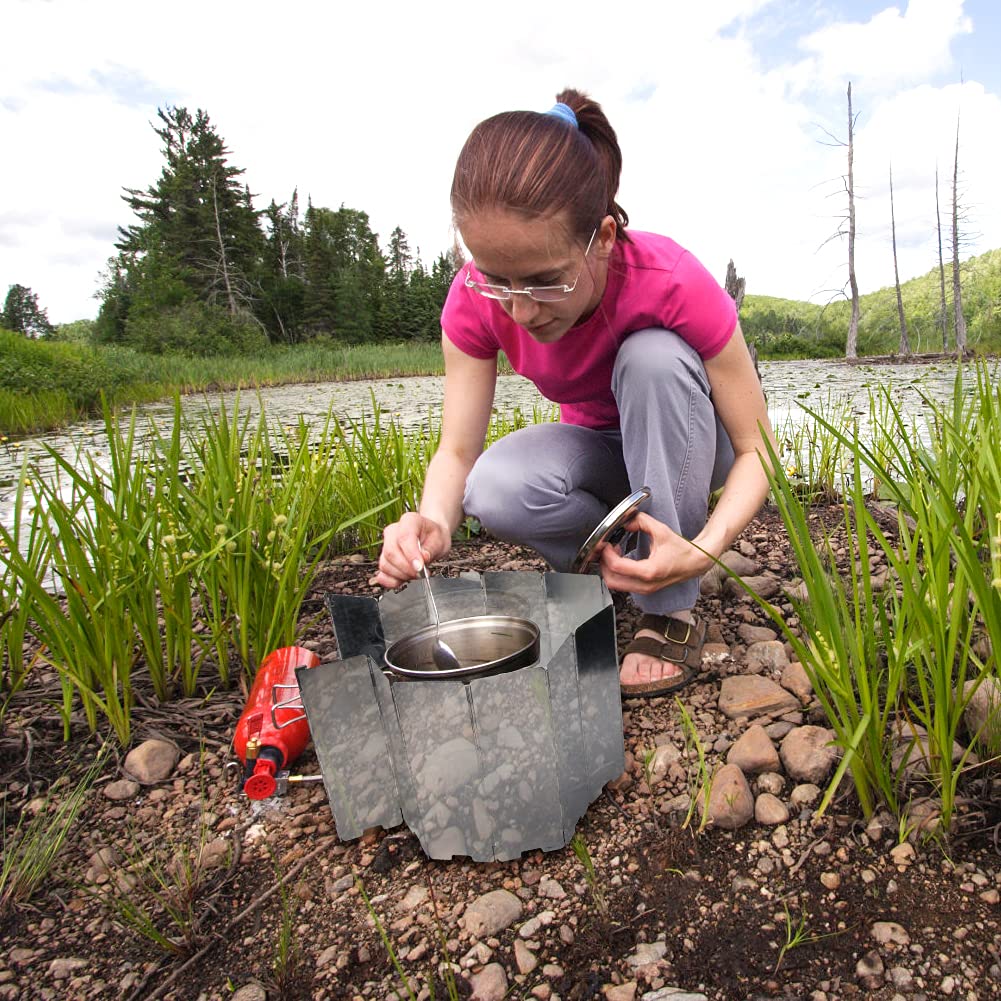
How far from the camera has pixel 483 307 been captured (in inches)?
54.8

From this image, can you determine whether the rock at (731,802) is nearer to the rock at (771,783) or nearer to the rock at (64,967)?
the rock at (771,783)

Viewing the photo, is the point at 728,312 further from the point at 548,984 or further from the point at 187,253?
the point at 187,253

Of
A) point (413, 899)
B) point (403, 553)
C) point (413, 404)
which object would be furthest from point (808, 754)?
point (413, 404)

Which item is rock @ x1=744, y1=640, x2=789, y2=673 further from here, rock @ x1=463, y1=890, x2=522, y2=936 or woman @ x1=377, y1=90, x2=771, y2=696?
rock @ x1=463, y1=890, x2=522, y2=936

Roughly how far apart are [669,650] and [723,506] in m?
0.32

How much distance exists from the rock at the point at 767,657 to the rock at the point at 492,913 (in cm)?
67

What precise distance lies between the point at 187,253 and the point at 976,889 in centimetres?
3080

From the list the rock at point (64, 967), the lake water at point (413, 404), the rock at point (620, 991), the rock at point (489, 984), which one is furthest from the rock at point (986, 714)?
the lake water at point (413, 404)

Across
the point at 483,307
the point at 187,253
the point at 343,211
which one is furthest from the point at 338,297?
the point at 483,307

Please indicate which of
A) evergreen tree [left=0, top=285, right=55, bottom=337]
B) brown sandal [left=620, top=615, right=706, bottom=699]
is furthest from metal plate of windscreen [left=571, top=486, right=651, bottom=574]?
evergreen tree [left=0, top=285, right=55, bottom=337]

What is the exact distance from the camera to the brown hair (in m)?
1.02

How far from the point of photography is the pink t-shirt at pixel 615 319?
129 centimetres

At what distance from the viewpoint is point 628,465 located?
1.36 metres

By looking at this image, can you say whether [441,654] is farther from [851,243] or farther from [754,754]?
[851,243]
